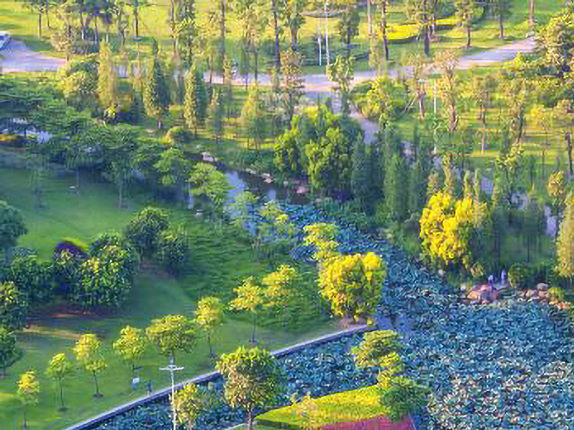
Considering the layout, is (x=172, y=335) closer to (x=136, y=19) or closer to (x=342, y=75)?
(x=342, y=75)

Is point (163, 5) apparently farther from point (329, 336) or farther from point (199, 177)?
point (329, 336)

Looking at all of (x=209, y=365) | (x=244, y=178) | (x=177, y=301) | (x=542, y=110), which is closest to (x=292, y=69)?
(x=244, y=178)

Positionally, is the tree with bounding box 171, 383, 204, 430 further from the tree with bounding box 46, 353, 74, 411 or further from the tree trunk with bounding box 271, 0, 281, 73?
the tree trunk with bounding box 271, 0, 281, 73

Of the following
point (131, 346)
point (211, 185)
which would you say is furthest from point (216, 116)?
point (131, 346)

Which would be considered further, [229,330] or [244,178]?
[244,178]

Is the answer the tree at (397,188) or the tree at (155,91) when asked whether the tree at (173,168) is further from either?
the tree at (397,188)

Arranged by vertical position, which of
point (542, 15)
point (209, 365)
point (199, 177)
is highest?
point (542, 15)

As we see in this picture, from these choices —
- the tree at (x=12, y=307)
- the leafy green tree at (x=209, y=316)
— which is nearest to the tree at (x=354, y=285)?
the leafy green tree at (x=209, y=316)

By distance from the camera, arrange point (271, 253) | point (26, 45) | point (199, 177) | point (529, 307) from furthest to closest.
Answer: point (26, 45) → point (199, 177) → point (271, 253) → point (529, 307)
